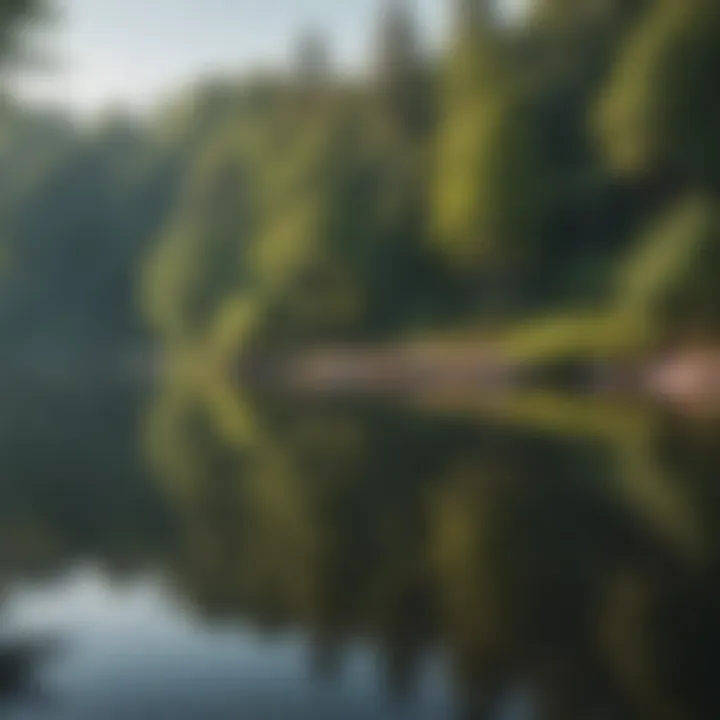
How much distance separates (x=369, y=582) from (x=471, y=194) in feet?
106

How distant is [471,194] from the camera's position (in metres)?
39.2

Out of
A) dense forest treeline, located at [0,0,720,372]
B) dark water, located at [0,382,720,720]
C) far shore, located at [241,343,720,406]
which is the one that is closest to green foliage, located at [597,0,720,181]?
dense forest treeline, located at [0,0,720,372]

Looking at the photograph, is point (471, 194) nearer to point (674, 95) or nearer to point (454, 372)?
point (454, 372)

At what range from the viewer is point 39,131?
77.1 meters

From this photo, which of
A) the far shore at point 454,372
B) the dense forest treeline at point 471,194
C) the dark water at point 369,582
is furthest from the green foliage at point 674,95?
the dark water at point 369,582

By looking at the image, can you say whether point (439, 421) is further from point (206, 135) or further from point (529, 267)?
point (206, 135)

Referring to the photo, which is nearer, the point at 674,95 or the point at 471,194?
the point at 674,95

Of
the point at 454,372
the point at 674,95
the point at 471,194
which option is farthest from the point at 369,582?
the point at 471,194

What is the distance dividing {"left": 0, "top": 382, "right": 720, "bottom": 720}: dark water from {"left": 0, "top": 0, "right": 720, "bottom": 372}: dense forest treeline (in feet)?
57.3

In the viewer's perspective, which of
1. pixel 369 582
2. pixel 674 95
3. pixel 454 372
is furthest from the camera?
pixel 454 372

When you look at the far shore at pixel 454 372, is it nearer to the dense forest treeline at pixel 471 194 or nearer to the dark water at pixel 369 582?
the dense forest treeline at pixel 471 194

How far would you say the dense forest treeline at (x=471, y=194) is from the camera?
33.1 meters

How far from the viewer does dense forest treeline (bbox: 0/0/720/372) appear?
33.1 m

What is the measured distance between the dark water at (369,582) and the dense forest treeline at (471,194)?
1748 cm
